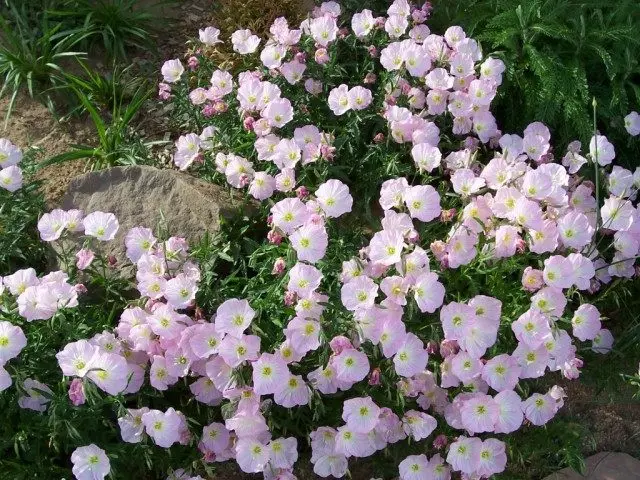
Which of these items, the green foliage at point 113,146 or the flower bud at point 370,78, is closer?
the flower bud at point 370,78

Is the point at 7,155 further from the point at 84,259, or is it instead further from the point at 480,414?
the point at 480,414

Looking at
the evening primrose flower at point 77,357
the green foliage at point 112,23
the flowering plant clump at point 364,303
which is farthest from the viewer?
the green foliage at point 112,23

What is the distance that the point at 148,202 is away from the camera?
2953mm

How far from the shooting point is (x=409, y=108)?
3158mm

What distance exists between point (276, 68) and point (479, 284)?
50.9 inches

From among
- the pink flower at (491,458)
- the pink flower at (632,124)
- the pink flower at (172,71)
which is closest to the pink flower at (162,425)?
the pink flower at (491,458)

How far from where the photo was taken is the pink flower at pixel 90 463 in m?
2.26

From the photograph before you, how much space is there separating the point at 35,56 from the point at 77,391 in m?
2.14

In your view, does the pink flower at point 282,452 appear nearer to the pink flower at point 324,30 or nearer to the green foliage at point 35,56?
the pink flower at point 324,30

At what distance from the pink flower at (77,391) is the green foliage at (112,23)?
2.09 m

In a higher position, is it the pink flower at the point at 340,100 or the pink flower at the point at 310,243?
the pink flower at the point at 340,100

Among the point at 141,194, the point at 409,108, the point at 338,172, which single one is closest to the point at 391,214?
the point at 338,172

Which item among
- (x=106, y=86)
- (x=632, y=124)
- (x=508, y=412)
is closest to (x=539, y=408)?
(x=508, y=412)

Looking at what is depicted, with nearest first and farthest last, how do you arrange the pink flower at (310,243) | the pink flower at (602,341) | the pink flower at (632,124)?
the pink flower at (310,243) < the pink flower at (602,341) < the pink flower at (632,124)
